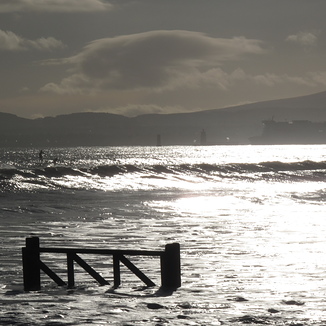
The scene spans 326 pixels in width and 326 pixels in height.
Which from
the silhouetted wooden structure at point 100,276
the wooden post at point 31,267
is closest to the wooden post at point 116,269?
the silhouetted wooden structure at point 100,276

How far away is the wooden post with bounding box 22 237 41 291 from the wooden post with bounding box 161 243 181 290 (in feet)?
9.01

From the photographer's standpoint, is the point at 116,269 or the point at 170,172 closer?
the point at 116,269

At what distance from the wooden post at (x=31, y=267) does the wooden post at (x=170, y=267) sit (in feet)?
9.01

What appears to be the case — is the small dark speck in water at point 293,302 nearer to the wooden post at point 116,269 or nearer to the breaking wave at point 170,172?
the wooden post at point 116,269

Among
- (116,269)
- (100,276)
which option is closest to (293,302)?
(116,269)

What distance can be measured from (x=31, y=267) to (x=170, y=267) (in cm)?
305

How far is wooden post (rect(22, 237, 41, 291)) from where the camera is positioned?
15.9m

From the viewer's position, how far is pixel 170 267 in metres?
15.7

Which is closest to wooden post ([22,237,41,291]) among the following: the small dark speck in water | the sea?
the sea

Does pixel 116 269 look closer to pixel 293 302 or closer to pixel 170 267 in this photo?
pixel 170 267

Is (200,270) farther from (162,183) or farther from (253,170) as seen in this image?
(253,170)

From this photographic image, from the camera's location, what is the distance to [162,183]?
73062 mm

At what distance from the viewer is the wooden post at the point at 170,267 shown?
618 inches

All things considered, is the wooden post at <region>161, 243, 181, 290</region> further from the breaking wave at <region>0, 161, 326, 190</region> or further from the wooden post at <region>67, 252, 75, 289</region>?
the breaking wave at <region>0, 161, 326, 190</region>
